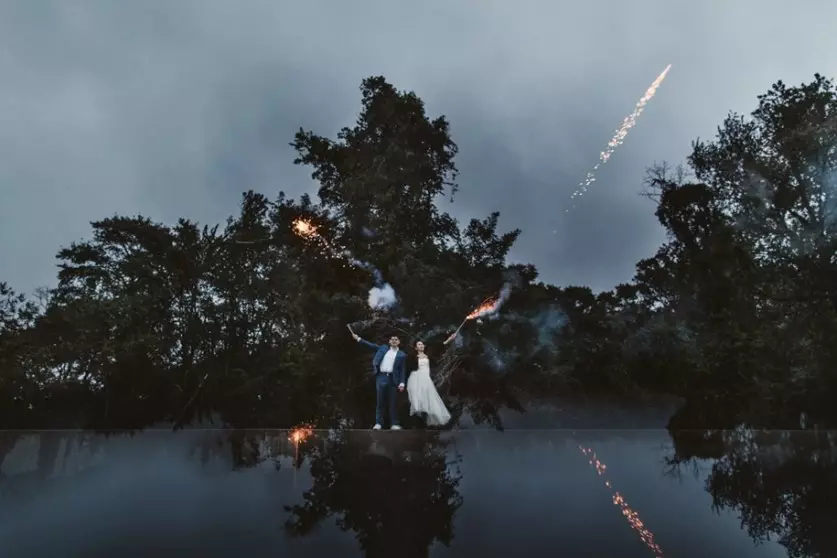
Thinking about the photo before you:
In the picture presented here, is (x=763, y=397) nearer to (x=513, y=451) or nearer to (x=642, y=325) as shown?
(x=642, y=325)

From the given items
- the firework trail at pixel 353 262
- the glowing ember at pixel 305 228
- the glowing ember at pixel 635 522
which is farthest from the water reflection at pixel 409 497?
the glowing ember at pixel 305 228

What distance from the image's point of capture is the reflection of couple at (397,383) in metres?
13.9

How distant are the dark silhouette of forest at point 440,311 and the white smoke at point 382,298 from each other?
0.36 m

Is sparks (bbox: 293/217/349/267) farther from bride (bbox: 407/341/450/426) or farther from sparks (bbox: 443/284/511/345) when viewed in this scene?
bride (bbox: 407/341/450/426)

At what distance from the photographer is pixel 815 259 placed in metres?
23.6

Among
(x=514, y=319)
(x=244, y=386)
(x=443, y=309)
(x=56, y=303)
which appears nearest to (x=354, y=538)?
(x=443, y=309)

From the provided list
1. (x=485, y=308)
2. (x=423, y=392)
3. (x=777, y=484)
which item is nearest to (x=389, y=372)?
(x=423, y=392)

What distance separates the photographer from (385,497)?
7.88 metres

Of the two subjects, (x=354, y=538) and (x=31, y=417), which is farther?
(x=31, y=417)

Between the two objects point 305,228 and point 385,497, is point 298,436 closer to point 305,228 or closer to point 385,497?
point 385,497

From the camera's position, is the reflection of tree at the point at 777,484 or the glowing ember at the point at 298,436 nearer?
the reflection of tree at the point at 777,484

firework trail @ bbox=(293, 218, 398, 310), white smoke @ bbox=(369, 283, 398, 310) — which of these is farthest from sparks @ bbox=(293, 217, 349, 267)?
white smoke @ bbox=(369, 283, 398, 310)

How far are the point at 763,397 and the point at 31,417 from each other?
30.1 metres

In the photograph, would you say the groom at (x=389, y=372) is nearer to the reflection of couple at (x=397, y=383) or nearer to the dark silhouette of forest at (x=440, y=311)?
the reflection of couple at (x=397, y=383)
